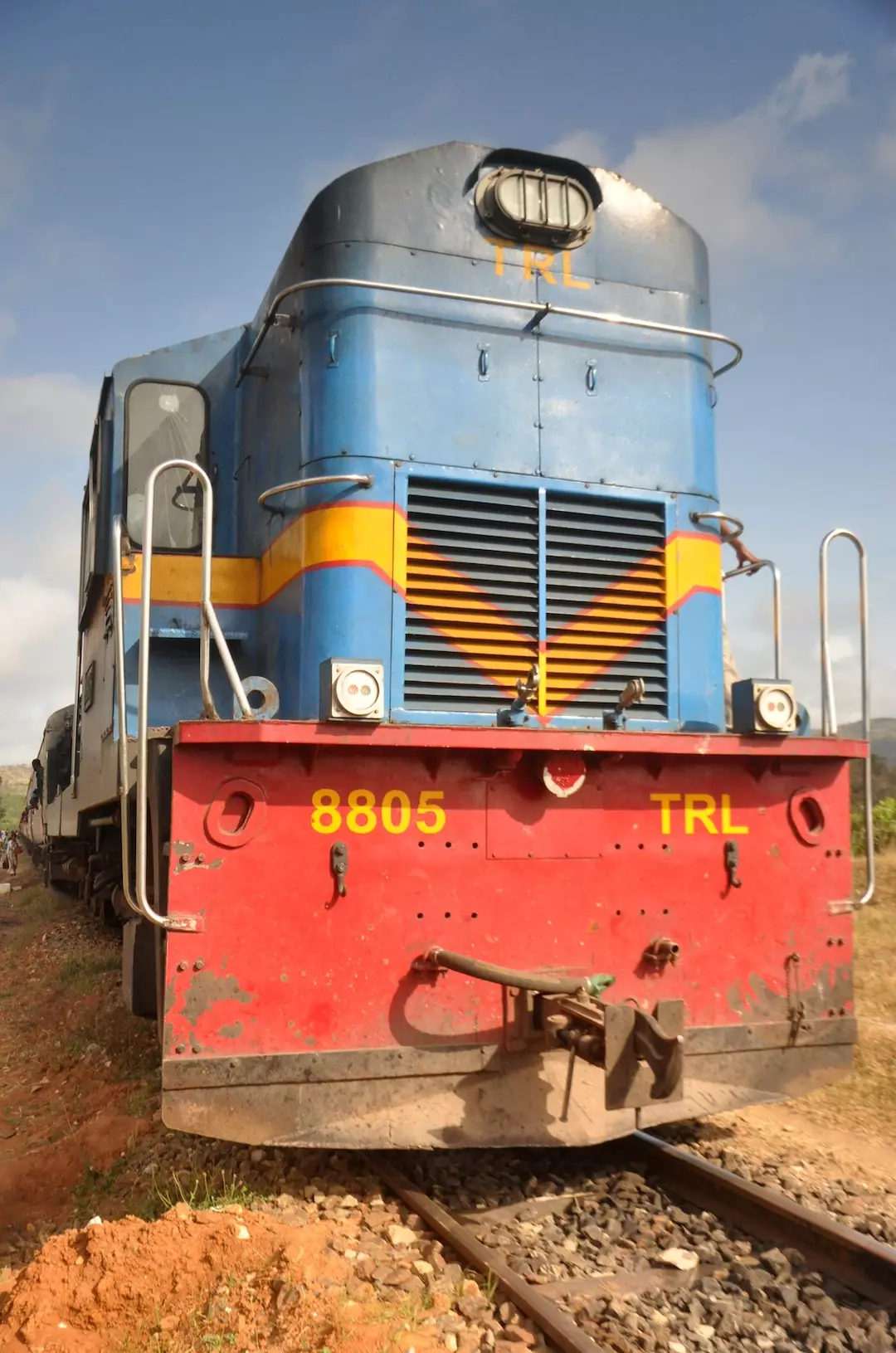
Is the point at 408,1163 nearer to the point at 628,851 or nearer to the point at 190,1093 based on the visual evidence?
the point at 190,1093

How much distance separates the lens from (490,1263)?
3094 millimetres

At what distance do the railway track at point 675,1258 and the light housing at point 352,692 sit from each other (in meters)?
1.70

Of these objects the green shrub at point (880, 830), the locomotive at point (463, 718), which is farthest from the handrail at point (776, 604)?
the green shrub at point (880, 830)

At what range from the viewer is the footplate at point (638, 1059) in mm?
3336

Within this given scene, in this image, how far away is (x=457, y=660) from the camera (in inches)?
166

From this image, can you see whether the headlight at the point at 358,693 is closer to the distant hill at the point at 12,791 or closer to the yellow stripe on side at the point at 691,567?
the yellow stripe on side at the point at 691,567

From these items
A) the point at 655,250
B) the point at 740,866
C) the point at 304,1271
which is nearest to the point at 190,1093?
the point at 304,1271

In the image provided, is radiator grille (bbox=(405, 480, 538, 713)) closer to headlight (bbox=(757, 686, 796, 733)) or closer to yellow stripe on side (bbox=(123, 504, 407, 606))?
yellow stripe on side (bbox=(123, 504, 407, 606))

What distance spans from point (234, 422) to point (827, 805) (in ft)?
11.3

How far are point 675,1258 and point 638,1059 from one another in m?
0.60

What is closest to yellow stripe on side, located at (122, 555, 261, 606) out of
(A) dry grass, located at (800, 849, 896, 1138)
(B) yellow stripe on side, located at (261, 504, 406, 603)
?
(B) yellow stripe on side, located at (261, 504, 406, 603)

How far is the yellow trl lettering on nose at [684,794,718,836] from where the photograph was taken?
409 cm

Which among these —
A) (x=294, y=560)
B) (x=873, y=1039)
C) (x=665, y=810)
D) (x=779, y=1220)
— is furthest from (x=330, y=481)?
(x=873, y=1039)

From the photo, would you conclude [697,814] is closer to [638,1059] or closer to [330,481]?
[638,1059]
